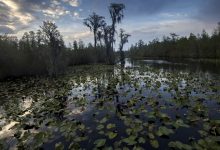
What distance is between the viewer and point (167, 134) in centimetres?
451

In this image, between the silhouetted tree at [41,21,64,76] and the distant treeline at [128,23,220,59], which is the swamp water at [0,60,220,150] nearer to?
the silhouetted tree at [41,21,64,76]

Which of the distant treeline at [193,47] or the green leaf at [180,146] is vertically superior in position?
the distant treeline at [193,47]

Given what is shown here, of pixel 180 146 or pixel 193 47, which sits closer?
pixel 180 146

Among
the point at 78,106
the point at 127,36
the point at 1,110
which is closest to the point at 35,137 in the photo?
the point at 78,106

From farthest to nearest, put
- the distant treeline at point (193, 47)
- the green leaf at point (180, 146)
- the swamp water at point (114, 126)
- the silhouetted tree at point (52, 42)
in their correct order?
1. the distant treeline at point (193, 47)
2. the silhouetted tree at point (52, 42)
3. the swamp water at point (114, 126)
4. the green leaf at point (180, 146)

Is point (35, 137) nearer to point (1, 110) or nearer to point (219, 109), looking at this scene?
Answer: point (1, 110)

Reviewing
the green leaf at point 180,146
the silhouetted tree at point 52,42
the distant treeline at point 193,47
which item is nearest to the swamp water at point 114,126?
the green leaf at point 180,146

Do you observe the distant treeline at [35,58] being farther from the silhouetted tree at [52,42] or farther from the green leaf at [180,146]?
the green leaf at [180,146]

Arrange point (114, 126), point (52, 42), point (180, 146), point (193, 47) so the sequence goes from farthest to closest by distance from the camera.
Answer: point (193, 47) < point (52, 42) < point (114, 126) < point (180, 146)

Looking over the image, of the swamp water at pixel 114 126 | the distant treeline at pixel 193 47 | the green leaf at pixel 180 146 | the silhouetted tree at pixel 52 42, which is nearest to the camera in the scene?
the green leaf at pixel 180 146

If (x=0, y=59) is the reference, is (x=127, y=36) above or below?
above

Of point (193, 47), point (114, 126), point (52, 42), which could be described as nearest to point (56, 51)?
point (52, 42)

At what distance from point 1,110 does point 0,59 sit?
46.7 feet

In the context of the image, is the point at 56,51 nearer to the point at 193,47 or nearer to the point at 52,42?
the point at 52,42
